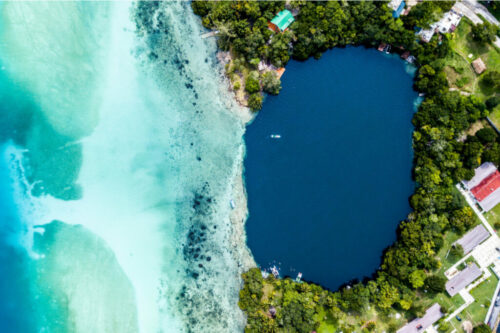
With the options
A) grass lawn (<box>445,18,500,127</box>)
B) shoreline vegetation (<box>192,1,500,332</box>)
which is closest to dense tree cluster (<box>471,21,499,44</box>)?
grass lawn (<box>445,18,500,127</box>)

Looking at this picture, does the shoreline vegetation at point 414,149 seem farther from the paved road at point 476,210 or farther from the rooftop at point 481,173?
the rooftop at point 481,173

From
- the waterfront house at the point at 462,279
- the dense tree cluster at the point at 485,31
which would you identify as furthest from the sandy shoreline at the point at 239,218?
the dense tree cluster at the point at 485,31

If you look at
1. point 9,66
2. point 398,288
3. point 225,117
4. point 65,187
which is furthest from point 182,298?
point 9,66

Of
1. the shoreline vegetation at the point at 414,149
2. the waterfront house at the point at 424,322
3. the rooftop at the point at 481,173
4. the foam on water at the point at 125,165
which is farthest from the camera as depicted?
the rooftop at the point at 481,173

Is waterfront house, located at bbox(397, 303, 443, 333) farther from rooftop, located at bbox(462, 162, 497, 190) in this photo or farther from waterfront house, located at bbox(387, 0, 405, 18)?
waterfront house, located at bbox(387, 0, 405, 18)

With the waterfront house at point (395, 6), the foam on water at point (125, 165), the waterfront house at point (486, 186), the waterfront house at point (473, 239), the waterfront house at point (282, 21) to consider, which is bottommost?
the foam on water at point (125, 165)

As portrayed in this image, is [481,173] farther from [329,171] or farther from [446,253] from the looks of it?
[329,171]

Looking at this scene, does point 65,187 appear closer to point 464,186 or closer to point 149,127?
point 149,127
